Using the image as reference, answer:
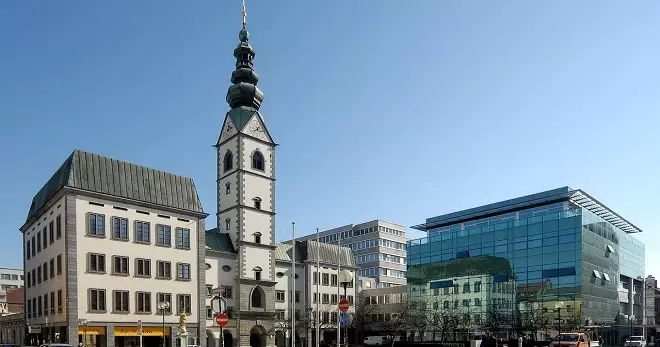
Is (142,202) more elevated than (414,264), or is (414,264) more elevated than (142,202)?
(142,202)

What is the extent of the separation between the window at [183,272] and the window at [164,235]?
2557mm

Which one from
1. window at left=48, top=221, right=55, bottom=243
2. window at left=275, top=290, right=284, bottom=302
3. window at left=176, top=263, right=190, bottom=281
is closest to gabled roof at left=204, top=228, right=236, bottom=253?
window at left=176, top=263, right=190, bottom=281

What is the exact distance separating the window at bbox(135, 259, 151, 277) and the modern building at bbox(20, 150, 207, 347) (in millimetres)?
96

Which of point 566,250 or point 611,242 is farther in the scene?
point 611,242

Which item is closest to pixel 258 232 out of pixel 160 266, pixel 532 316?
pixel 160 266

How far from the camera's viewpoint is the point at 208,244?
69438 mm

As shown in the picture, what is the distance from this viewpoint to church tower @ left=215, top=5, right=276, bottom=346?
236 ft

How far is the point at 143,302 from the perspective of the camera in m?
57.8

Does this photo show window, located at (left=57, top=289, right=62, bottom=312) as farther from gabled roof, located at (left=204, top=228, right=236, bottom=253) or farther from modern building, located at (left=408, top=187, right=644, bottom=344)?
modern building, located at (left=408, top=187, right=644, bottom=344)

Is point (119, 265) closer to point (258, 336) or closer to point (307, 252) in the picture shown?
point (258, 336)

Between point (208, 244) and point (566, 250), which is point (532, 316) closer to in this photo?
point (566, 250)

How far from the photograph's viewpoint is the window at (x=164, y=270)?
2349 inches

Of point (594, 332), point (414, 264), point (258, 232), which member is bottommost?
point (594, 332)

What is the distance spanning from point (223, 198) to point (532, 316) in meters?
43.5
